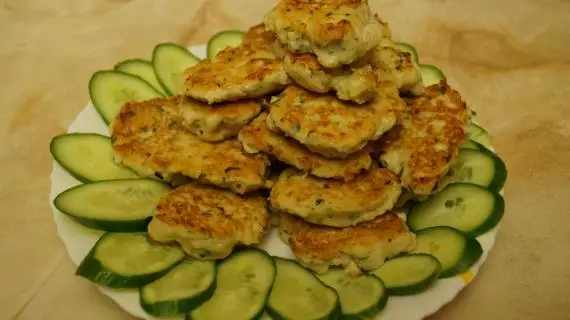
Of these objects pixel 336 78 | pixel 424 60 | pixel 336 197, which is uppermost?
pixel 336 78

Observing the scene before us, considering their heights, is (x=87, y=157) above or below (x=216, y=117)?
below

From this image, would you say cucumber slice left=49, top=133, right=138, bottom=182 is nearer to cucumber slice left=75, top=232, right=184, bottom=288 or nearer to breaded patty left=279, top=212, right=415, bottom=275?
cucumber slice left=75, top=232, right=184, bottom=288

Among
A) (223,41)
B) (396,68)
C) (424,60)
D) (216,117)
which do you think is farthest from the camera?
(424,60)

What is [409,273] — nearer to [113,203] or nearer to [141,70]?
[113,203]

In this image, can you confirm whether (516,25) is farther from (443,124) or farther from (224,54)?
(224,54)

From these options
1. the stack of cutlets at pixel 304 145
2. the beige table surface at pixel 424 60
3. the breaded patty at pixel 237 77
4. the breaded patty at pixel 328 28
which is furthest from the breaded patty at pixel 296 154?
the beige table surface at pixel 424 60

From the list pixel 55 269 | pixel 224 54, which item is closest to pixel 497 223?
pixel 224 54

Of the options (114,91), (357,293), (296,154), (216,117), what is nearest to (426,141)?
(296,154)
